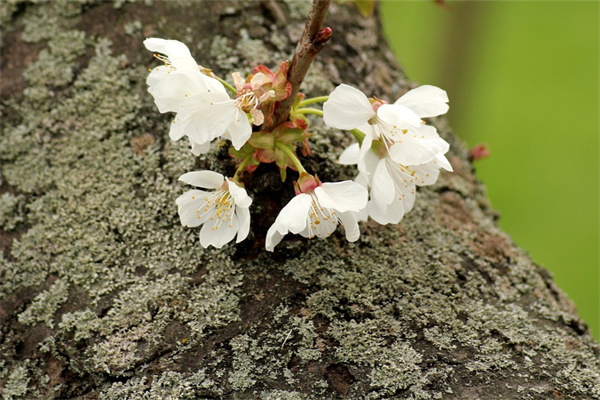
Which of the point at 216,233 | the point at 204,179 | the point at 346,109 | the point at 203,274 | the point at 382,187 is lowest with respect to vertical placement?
the point at 203,274

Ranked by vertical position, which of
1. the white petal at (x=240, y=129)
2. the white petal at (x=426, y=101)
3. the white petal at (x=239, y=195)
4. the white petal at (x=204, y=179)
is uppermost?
the white petal at (x=426, y=101)

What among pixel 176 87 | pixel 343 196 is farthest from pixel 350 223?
pixel 176 87

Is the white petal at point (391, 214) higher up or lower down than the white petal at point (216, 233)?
higher up

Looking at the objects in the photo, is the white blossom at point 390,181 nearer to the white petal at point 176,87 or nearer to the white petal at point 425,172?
the white petal at point 425,172

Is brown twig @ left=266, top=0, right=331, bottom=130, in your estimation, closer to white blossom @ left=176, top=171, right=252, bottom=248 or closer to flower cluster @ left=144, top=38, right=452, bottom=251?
flower cluster @ left=144, top=38, right=452, bottom=251

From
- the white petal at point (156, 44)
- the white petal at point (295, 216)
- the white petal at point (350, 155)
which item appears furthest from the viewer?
the white petal at point (350, 155)

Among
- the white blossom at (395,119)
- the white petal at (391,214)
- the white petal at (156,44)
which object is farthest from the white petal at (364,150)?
the white petal at (156,44)

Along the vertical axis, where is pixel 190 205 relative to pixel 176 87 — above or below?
below

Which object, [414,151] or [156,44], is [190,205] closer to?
[156,44]
